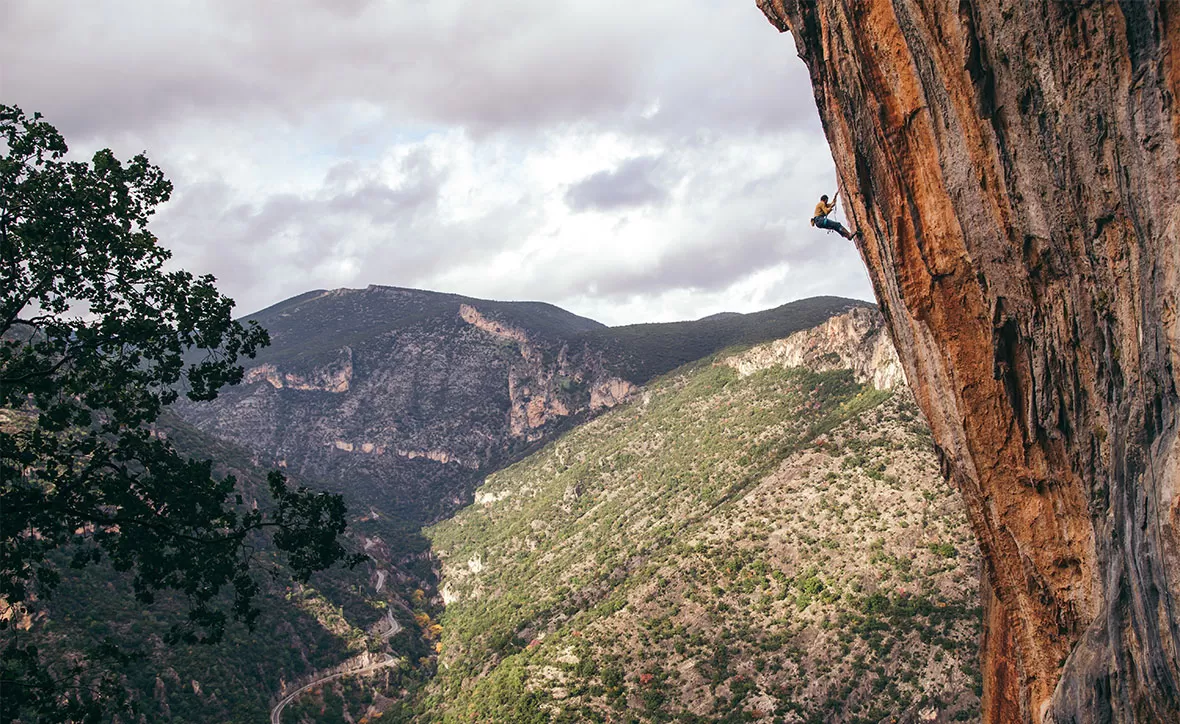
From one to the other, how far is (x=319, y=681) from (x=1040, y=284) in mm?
79343

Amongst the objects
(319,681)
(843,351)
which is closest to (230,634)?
(319,681)

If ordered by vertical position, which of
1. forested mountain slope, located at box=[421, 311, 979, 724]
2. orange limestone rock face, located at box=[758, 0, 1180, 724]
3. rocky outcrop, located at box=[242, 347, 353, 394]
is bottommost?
forested mountain slope, located at box=[421, 311, 979, 724]

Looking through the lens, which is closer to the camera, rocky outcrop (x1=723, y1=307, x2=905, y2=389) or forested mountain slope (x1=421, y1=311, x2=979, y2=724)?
forested mountain slope (x1=421, y1=311, x2=979, y2=724)

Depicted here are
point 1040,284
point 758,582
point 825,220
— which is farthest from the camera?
point 758,582

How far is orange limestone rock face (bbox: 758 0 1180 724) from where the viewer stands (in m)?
8.02

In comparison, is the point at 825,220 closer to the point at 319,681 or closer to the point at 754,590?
the point at 754,590

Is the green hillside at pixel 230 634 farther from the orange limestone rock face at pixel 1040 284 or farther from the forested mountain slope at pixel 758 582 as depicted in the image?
the orange limestone rock face at pixel 1040 284

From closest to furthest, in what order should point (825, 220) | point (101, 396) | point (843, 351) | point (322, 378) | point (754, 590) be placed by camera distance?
point (101, 396)
point (825, 220)
point (754, 590)
point (843, 351)
point (322, 378)

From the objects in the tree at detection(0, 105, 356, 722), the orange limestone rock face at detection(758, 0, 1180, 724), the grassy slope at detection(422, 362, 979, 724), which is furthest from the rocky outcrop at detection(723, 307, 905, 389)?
the tree at detection(0, 105, 356, 722)

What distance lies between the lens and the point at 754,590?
5453cm

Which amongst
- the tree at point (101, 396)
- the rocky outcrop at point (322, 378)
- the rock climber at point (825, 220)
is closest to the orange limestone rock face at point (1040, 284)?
the rock climber at point (825, 220)

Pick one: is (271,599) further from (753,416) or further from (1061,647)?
(1061,647)

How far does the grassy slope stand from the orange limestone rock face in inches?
1165

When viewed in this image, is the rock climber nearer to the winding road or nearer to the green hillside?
the green hillside
